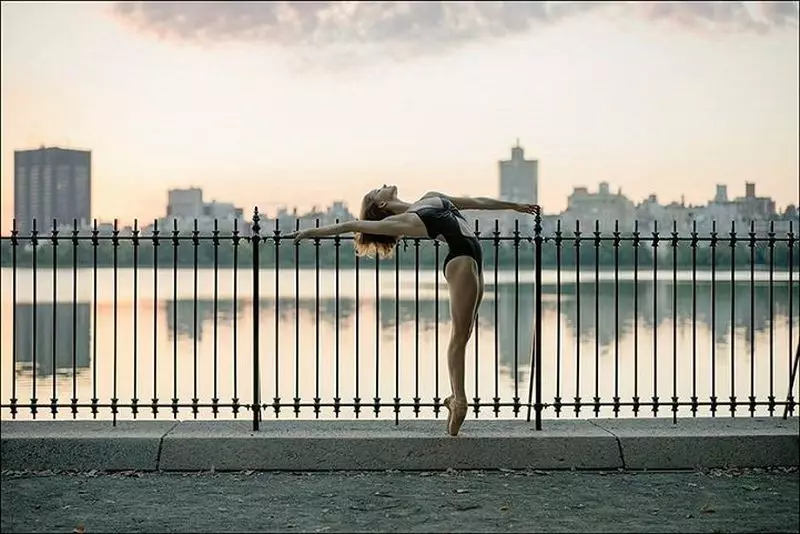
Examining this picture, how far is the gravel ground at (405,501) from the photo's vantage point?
8156 millimetres

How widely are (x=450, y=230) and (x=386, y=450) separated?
2.05 metres

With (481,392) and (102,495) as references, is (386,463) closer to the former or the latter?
(102,495)

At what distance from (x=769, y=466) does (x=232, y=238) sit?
213 inches

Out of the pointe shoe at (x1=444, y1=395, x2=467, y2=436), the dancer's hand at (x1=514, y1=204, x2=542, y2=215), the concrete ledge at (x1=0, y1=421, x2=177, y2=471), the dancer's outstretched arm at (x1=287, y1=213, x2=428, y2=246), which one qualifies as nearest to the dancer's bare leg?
the pointe shoe at (x1=444, y1=395, x2=467, y2=436)

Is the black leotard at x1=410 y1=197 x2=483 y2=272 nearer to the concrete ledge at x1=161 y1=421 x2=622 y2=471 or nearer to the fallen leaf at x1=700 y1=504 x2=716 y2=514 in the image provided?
the concrete ledge at x1=161 y1=421 x2=622 y2=471

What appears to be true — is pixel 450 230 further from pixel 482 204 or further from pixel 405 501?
pixel 405 501

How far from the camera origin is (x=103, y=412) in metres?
21.8

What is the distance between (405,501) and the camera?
8867 millimetres

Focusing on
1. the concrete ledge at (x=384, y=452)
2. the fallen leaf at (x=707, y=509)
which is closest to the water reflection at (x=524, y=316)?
the concrete ledge at (x=384, y=452)

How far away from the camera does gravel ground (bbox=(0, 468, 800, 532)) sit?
8.16 metres

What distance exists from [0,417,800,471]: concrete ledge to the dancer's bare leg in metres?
0.25

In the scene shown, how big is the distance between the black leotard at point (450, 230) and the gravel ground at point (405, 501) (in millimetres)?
1964

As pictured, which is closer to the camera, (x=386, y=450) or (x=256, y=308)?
(x=386, y=450)

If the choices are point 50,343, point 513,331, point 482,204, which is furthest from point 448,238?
point 513,331
